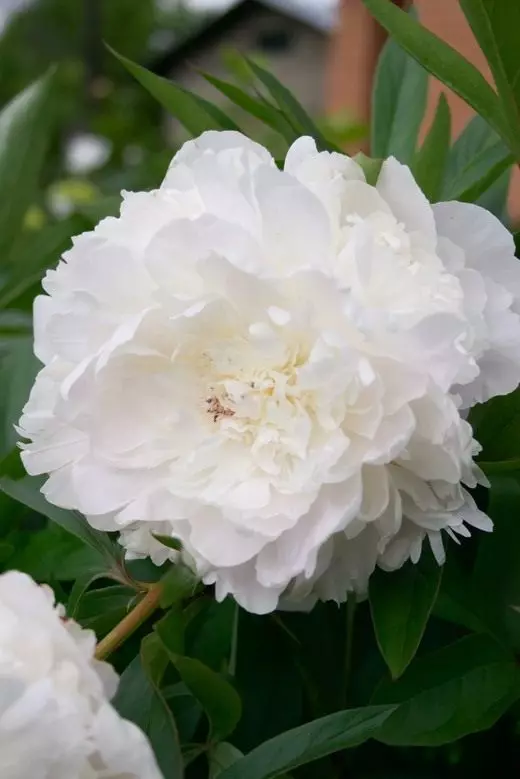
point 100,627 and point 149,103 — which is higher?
point 100,627

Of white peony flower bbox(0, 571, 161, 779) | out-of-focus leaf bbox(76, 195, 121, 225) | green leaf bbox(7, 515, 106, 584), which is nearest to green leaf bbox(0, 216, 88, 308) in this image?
out-of-focus leaf bbox(76, 195, 121, 225)

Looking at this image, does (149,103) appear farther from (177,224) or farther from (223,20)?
(177,224)

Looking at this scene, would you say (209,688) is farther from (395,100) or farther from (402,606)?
(395,100)

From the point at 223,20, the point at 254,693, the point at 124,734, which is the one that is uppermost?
the point at 124,734

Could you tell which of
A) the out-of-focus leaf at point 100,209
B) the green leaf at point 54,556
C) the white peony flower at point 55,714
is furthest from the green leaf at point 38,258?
the white peony flower at point 55,714

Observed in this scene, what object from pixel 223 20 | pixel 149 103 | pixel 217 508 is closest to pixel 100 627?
pixel 217 508

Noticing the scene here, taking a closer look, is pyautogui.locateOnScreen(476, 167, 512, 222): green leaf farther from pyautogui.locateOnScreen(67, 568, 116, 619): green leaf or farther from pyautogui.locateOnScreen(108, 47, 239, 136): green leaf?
pyautogui.locateOnScreen(67, 568, 116, 619): green leaf

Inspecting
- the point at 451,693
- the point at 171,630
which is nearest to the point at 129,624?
the point at 171,630
